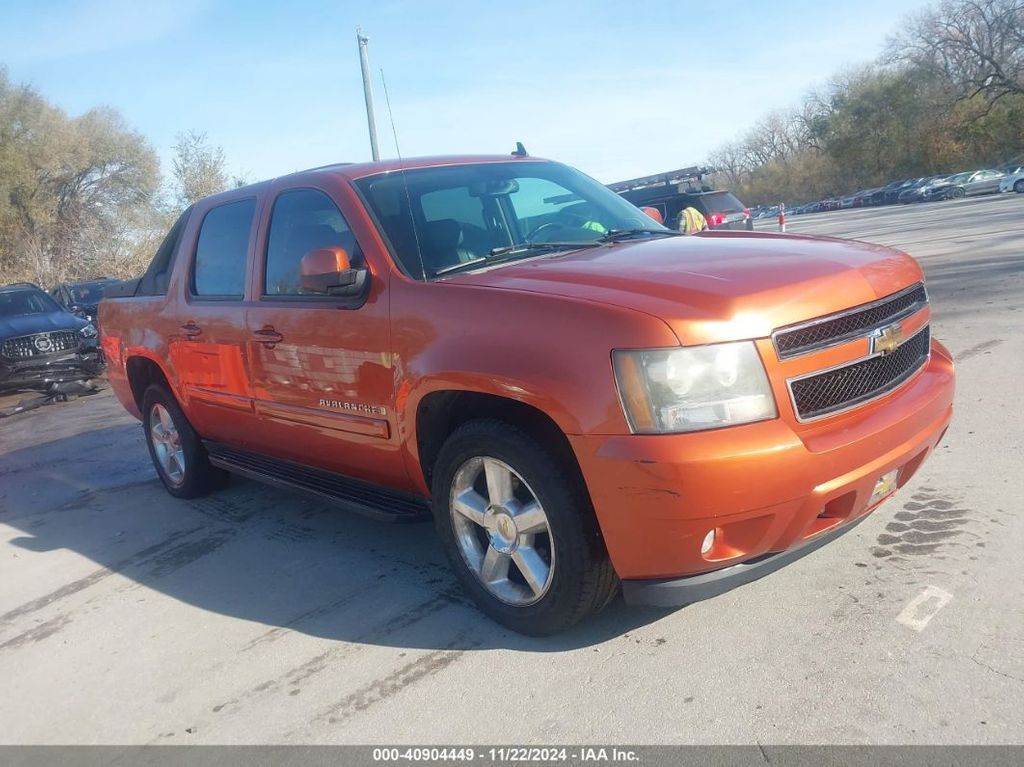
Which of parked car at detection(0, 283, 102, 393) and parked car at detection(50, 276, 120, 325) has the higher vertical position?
parked car at detection(50, 276, 120, 325)

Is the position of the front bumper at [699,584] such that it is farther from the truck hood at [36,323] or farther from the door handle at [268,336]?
the truck hood at [36,323]

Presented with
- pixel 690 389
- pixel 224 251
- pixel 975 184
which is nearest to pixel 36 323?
pixel 224 251

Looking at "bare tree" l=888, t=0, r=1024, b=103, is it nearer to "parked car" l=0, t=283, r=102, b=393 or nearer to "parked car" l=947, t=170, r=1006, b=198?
"parked car" l=947, t=170, r=1006, b=198

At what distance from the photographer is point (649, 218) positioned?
189 inches

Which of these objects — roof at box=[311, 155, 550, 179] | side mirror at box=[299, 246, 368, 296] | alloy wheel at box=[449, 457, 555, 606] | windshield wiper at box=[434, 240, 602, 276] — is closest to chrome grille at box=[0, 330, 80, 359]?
roof at box=[311, 155, 550, 179]

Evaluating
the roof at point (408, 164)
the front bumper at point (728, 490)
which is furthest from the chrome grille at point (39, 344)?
the front bumper at point (728, 490)

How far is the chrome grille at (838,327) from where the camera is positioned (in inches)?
115

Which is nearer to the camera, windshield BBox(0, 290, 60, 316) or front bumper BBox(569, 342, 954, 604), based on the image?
front bumper BBox(569, 342, 954, 604)

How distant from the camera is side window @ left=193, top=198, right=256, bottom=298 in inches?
192

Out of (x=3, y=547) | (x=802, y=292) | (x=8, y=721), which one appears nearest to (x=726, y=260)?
(x=802, y=292)

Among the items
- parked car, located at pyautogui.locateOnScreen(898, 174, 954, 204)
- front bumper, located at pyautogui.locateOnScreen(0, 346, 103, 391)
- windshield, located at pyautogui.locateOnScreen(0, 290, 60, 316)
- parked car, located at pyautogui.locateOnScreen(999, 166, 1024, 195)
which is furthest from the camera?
parked car, located at pyautogui.locateOnScreen(898, 174, 954, 204)

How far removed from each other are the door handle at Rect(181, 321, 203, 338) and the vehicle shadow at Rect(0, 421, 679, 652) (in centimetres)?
117

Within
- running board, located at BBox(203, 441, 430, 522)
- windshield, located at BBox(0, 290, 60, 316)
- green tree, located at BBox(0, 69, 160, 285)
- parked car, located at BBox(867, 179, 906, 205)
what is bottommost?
parked car, located at BBox(867, 179, 906, 205)
